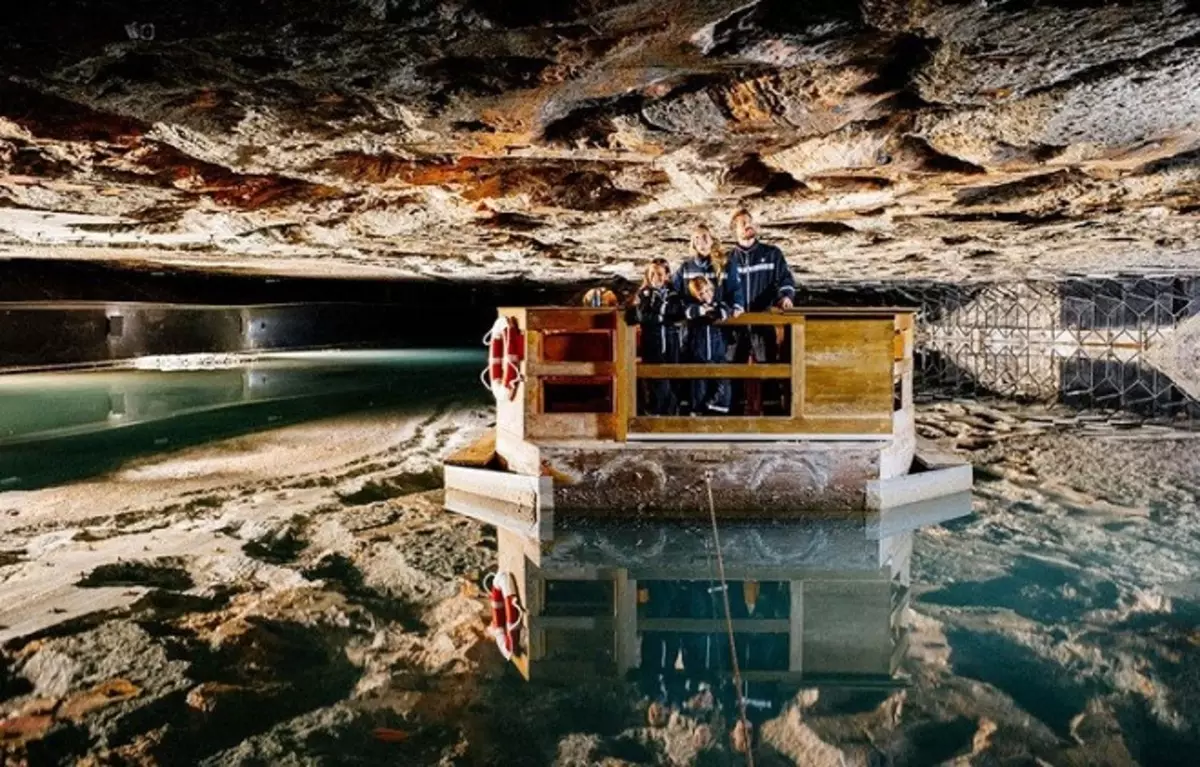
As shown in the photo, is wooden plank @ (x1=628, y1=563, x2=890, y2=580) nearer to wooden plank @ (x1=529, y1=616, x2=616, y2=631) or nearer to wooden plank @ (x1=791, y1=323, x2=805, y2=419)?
wooden plank @ (x1=529, y1=616, x2=616, y2=631)

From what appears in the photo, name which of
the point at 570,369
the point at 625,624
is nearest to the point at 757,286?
the point at 570,369

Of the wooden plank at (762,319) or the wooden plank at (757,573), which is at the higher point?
the wooden plank at (762,319)

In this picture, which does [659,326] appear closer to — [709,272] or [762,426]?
[709,272]

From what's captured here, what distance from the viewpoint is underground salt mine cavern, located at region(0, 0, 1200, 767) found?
11.6 ft

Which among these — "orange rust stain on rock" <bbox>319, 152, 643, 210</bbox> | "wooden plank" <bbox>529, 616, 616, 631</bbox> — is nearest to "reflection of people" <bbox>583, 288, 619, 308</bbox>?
"orange rust stain on rock" <bbox>319, 152, 643, 210</bbox>

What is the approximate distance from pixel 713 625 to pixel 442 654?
1.45m

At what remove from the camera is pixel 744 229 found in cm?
649

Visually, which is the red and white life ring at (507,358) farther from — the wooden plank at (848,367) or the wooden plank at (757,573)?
the wooden plank at (848,367)

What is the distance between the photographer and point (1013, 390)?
16.0 m

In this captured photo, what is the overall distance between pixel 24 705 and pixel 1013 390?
16125 millimetres

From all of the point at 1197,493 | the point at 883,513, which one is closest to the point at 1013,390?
the point at 1197,493

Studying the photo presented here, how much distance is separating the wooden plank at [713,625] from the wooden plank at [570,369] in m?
2.46

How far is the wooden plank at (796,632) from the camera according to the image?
4090mm

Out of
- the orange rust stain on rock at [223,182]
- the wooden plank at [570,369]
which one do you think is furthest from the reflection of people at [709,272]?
the orange rust stain on rock at [223,182]
